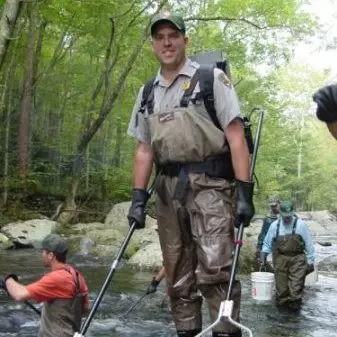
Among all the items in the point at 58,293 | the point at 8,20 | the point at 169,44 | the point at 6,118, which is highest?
the point at 8,20

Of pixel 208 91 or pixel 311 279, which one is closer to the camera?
pixel 208 91

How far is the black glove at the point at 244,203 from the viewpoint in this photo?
10.3 ft

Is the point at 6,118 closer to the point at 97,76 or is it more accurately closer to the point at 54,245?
the point at 97,76

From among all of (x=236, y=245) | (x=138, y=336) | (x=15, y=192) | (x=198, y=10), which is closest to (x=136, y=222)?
(x=236, y=245)

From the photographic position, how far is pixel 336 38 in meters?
29.0

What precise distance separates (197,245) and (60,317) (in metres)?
2.06

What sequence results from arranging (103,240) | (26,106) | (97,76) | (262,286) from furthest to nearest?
1. (97,76)
2. (26,106)
3. (103,240)
4. (262,286)

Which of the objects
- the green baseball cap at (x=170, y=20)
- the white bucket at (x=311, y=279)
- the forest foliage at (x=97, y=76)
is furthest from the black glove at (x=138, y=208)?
the forest foliage at (x=97, y=76)

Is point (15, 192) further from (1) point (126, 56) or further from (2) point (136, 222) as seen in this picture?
(2) point (136, 222)

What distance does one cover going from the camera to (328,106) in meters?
1.56

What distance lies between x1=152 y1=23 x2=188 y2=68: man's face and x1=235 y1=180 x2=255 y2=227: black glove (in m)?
0.91

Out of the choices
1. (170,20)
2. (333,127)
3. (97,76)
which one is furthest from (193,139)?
(97,76)

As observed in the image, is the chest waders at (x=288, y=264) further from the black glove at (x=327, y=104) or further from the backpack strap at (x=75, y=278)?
the black glove at (x=327, y=104)

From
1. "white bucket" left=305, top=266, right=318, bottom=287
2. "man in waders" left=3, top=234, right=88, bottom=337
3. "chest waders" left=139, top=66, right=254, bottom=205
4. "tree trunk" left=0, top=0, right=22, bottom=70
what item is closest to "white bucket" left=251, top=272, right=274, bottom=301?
"white bucket" left=305, top=266, right=318, bottom=287
